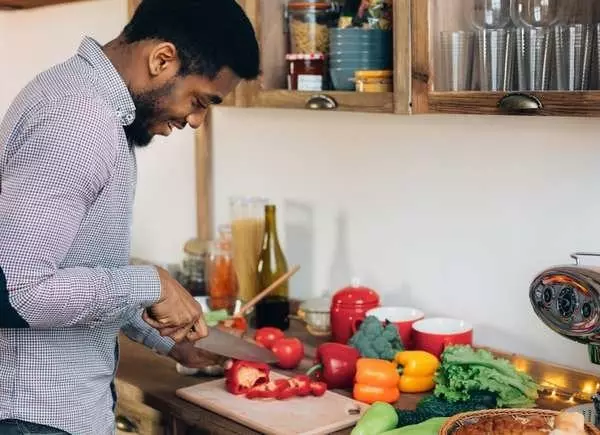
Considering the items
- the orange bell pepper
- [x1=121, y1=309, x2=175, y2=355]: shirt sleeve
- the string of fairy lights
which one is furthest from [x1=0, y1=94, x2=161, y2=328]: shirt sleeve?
the string of fairy lights

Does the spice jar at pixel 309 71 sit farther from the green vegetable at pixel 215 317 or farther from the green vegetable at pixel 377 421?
the green vegetable at pixel 377 421

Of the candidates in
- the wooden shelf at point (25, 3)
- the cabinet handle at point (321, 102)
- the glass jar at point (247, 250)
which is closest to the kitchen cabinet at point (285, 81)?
the cabinet handle at point (321, 102)

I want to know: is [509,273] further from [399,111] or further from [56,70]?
[56,70]

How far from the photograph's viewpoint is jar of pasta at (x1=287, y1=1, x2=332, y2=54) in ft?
7.30

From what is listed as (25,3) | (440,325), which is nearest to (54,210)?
(440,325)

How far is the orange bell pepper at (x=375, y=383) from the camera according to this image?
196cm

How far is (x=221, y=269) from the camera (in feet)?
8.78

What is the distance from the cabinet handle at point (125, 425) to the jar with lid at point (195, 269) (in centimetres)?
65

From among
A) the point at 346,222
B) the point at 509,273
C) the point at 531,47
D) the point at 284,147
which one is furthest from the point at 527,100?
the point at 284,147

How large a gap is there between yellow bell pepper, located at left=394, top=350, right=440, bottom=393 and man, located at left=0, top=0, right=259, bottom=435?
0.49 meters

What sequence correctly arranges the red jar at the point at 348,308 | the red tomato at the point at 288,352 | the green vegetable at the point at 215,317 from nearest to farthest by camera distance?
the red tomato at the point at 288,352
the red jar at the point at 348,308
the green vegetable at the point at 215,317

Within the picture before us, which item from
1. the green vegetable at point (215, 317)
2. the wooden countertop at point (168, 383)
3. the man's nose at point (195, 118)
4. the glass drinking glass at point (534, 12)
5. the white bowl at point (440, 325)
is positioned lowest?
the wooden countertop at point (168, 383)

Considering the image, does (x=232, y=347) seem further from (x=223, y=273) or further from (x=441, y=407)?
(x=223, y=273)

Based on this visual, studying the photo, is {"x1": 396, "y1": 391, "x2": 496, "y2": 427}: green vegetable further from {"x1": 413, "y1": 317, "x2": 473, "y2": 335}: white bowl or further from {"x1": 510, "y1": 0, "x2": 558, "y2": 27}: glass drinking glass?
{"x1": 510, "y1": 0, "x2": 558, "y2": 27}: glass drinking glass
